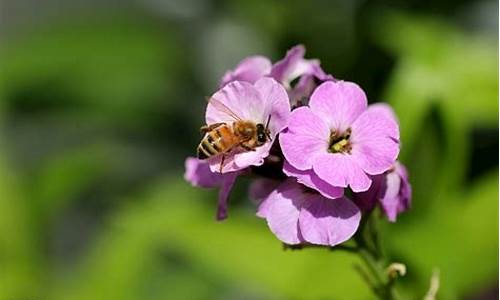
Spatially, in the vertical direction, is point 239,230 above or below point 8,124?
above

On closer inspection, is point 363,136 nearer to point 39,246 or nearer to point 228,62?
point 39,246

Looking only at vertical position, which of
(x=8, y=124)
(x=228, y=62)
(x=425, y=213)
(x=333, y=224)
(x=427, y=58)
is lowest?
(x=8, y=124)

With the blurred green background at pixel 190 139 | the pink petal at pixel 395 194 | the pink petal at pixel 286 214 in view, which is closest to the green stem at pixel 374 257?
the pink petal at pixel 395 194

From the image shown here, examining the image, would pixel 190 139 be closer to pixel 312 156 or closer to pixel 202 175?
pixel 202 175

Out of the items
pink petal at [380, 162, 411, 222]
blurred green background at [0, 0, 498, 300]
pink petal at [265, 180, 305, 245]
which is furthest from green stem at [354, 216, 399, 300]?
blurred green background at [0, 0, 498, 300]

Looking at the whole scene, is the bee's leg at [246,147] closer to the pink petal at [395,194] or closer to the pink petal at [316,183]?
the pink petal at [316,183]

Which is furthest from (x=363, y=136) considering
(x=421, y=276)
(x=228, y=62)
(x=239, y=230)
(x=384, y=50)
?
(x=228, y=62)

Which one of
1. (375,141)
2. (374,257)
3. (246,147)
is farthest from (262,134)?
(374,257)

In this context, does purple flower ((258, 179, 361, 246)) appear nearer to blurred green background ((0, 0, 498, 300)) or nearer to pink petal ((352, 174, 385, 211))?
pink petal ((352, 174, 385, 211))
